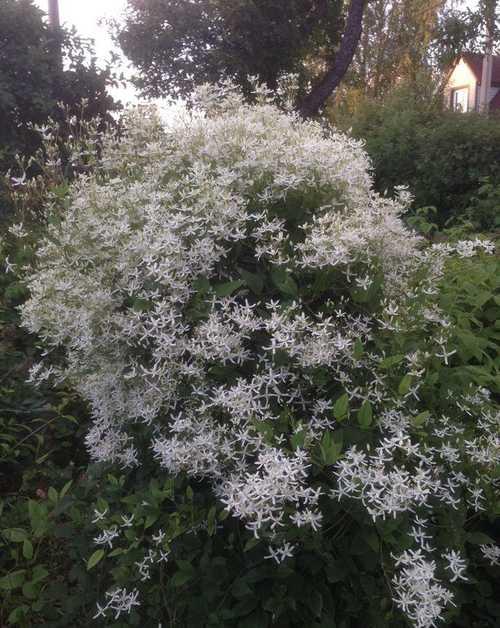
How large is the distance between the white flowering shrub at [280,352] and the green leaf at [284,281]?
1 cm

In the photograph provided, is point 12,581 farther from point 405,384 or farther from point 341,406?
point 405,384

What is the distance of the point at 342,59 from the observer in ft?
32.9

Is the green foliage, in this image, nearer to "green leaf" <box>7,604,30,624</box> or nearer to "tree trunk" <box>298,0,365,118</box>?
"tree trunk" <box>298,0,365,118</box>

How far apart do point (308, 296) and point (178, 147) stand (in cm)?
95

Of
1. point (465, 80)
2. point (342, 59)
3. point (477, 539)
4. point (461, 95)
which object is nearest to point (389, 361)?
point (477, 539)

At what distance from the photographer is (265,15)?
36.1 ft

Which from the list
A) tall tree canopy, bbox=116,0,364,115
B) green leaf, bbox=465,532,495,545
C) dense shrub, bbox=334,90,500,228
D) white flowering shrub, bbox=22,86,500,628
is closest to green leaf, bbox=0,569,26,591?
white flowering shrub, bbox=22,86,500,628

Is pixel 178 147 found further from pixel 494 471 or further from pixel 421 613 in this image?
pixel 421 613

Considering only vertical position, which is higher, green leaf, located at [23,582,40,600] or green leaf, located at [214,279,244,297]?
green leaf, located at [214,279,244,297]

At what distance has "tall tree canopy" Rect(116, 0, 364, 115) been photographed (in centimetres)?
1076

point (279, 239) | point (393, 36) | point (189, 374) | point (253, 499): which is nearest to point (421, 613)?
point (253, 499)

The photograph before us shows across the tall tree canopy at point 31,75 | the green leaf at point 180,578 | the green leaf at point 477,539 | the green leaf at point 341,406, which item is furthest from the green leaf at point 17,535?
the tall tree canopy at point 31,75

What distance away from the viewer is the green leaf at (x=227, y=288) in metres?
2.15

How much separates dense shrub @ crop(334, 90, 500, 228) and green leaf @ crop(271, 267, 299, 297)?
619 centimetres
